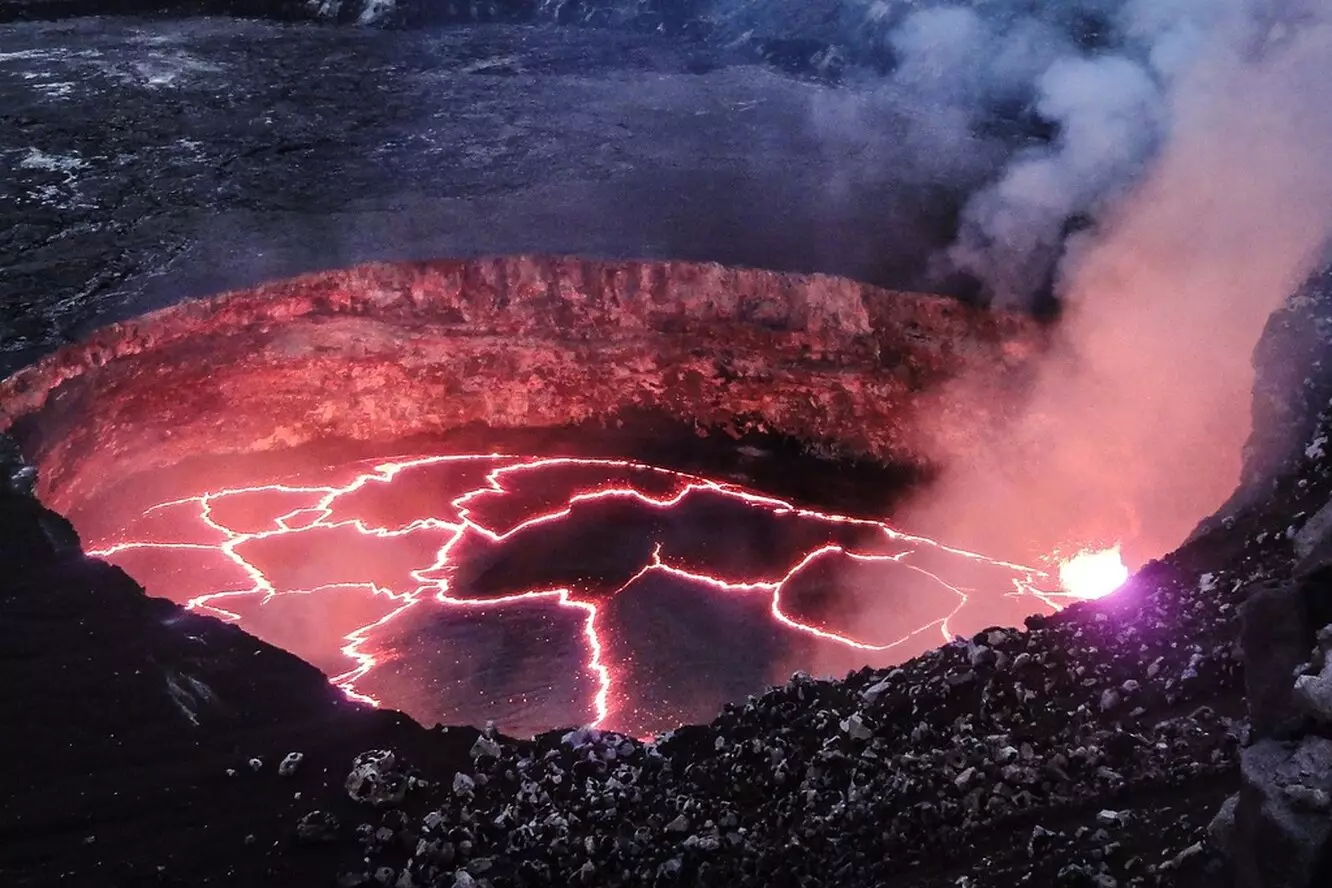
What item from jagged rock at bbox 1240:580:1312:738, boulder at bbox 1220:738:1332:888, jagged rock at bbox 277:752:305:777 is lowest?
boulder at bbox 1220:738:1332:888

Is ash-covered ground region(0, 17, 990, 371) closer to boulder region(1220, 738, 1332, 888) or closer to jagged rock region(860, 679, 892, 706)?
jagged rock region(860, 679, 892, 706)

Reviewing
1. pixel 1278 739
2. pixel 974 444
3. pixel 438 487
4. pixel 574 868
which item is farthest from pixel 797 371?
pixel 1278 739

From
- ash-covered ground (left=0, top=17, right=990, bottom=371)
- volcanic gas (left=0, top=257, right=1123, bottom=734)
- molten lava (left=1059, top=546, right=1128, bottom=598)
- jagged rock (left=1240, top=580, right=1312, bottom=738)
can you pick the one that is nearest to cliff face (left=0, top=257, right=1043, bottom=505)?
volcanic gas (left=0, top=257, right=1123, bottom=734)

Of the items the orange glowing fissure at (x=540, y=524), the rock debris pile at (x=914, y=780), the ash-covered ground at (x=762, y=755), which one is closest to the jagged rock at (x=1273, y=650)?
the ash-covered ground at (x=762, y=755)

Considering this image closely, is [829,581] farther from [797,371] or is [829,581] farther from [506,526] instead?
[506,526]

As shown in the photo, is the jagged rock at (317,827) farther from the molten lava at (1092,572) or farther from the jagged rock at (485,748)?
the molten lava at (1092,572)

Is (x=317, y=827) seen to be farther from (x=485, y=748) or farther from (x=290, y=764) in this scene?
(x=485, y=748)
